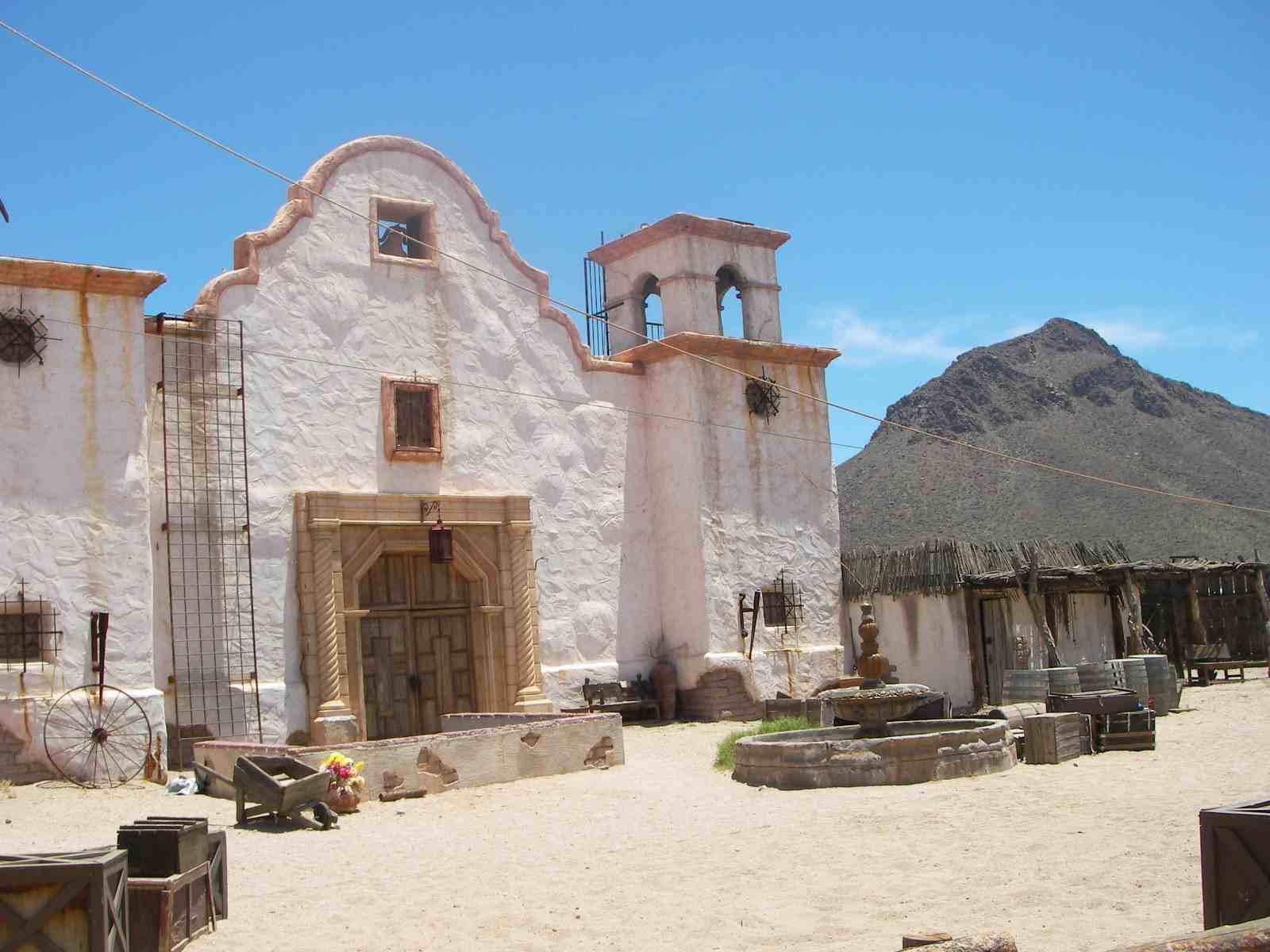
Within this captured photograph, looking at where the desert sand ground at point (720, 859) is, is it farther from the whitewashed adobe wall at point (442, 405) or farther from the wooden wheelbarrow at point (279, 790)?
the whitewashed adobe wall at point (442, 405)

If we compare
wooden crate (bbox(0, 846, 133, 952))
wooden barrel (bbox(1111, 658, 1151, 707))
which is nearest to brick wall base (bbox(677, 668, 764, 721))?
wooden barrel (bbox(1111, 658, 1151, 707))

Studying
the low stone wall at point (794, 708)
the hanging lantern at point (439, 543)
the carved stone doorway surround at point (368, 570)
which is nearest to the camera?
the carved stone doorway surround at point (368, 570)

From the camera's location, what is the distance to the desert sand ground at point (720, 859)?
7320mm

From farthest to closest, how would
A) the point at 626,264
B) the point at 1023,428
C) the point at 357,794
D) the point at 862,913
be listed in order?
the point at 1023,428
the point at 626,264
the point at 357,794
the point at 862,913

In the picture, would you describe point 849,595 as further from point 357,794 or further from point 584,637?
point 357,794

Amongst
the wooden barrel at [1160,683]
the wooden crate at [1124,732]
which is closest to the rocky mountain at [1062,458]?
the wooden barrel at [1160,683]

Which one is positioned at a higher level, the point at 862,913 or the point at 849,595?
the point at 849,595

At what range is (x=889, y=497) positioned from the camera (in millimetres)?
52156

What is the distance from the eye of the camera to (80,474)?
15.2 m

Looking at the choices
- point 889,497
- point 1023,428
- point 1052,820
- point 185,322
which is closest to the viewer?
point 1052,820

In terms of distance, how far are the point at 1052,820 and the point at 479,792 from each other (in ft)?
17.9

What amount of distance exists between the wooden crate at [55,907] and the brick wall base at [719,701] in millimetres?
14077

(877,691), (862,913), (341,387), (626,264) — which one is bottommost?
(862,913)

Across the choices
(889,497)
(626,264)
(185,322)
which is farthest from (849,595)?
(889,497)
